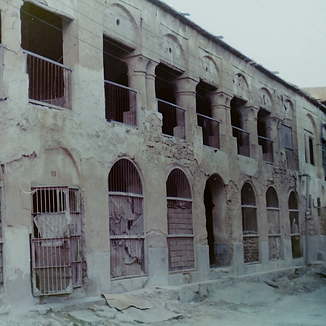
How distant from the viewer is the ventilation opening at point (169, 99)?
53.5ft

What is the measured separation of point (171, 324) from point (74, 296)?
2.08 meters

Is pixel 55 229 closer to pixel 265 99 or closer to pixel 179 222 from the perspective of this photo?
pixel 179 222

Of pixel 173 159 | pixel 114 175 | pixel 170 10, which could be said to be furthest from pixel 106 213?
pixel 170 10

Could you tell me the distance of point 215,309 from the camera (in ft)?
47.0

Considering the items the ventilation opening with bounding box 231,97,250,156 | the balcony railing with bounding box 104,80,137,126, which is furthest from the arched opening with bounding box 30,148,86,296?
the ventilation opening with bounding box 231,97,250,156

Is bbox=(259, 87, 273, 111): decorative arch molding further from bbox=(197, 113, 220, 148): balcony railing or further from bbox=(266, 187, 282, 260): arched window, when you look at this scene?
bbox=(197, 113, 220, 148): balcony railing

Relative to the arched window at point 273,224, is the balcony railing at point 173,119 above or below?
above

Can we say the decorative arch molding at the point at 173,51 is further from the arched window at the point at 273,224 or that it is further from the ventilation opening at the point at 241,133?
the arched window at the point at 273,224

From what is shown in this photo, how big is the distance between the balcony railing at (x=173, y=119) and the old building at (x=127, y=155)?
44 millimetres

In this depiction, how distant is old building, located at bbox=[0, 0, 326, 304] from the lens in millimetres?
10938

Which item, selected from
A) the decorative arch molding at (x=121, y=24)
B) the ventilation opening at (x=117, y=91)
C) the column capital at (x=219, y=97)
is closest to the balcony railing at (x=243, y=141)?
the column capital at (x=219, y=97)

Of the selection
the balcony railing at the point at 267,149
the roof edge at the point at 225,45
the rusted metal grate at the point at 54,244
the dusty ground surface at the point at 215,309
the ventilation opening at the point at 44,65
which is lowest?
the dusty ground surface at the point at 215,309

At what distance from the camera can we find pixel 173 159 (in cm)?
1534

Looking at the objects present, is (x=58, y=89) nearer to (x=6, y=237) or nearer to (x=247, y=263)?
(x=6, y=237)
